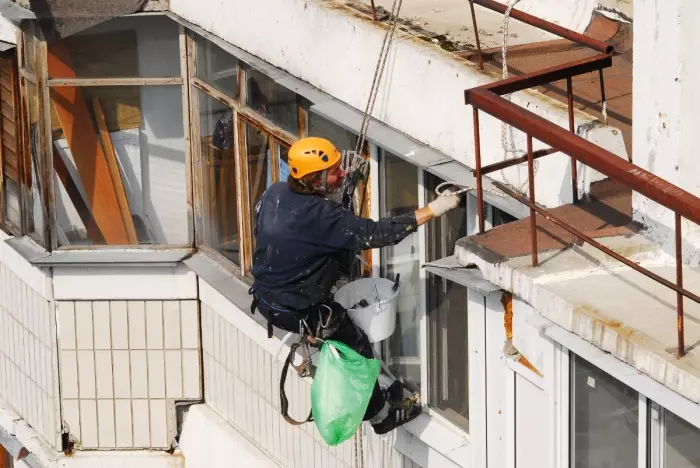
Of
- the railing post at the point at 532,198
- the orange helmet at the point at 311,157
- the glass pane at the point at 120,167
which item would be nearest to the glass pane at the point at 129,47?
the glass pane at the point at 120,167

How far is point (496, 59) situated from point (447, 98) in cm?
47

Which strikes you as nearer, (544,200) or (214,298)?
(544,200)

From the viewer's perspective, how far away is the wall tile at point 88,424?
30.9 feet

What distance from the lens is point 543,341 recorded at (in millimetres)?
5598

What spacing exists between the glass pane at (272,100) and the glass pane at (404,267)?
2.94 ft

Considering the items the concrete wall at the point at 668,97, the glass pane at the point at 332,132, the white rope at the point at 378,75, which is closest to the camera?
the concrete wall at the point at 668,97

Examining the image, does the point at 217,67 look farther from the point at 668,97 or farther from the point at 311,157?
the point at 668,97

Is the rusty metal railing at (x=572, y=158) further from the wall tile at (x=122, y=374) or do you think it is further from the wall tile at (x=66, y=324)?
the wall tile at (x=66, y=324)

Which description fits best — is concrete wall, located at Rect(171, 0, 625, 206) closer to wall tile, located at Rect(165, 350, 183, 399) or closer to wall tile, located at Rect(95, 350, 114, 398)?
wall tile, located at Rect(165, 350, 183, 399)

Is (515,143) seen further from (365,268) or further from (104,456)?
(104,456)

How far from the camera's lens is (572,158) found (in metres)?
5.20

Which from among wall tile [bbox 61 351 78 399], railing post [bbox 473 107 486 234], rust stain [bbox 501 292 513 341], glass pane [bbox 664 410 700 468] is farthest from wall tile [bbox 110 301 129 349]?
glass pane [bbox 664 410 700 468]

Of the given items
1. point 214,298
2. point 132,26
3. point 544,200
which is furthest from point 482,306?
point 132,26

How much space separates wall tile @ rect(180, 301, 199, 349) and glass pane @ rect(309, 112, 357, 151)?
1908mm
